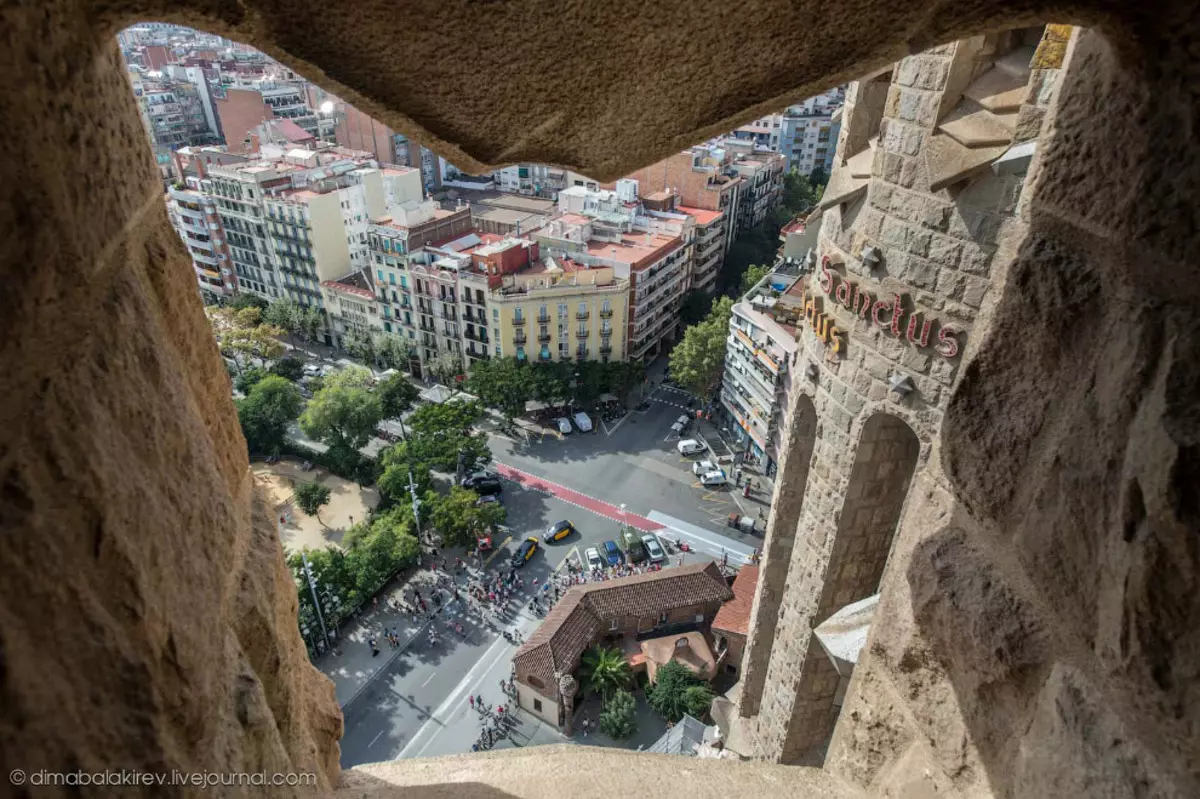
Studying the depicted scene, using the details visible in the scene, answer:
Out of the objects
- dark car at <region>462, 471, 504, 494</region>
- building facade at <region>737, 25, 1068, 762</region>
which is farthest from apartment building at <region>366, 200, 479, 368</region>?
building facade at <region>737, 25, 1068, 762</region>

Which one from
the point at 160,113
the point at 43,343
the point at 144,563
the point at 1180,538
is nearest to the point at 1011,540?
the point at 1180,538

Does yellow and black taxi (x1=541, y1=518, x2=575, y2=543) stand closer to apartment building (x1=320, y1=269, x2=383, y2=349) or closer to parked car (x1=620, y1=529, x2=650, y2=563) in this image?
parked car (x1=620, y1=529, x2=650, y2=563)

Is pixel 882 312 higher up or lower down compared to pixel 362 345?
higher up

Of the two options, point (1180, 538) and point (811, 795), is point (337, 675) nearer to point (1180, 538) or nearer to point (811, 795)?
point (811, 795)

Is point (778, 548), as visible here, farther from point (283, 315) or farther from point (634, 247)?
point (283, 315)

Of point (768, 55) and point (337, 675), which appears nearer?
point (768, 55)

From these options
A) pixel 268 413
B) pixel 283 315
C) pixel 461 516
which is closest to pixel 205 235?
pixel 283 315

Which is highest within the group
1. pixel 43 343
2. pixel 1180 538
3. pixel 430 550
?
pixel 43 343
